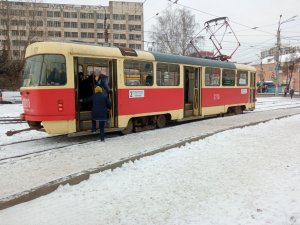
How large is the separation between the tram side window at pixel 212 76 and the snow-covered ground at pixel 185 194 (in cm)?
814

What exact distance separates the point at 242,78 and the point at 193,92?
513 centimetres

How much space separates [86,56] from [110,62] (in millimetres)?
988

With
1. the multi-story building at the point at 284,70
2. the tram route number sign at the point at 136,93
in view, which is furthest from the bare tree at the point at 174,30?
the tram route number sign at the point at 136,93

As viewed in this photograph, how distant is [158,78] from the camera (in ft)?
43.2

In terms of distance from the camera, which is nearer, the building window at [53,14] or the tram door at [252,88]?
the tram door at [252,88]

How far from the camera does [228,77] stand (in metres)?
18.3

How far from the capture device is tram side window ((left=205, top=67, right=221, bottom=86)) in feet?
53.6

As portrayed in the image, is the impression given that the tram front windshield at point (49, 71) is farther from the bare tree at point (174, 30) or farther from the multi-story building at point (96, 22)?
the multi-story building at point (96, 22)

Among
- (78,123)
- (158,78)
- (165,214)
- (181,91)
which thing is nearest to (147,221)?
(165,214)

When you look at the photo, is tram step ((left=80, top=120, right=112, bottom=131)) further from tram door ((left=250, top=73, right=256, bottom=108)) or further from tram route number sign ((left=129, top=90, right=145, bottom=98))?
tram door ((left=250, top=73, right=256, bottom=108))

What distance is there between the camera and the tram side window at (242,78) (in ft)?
63.4

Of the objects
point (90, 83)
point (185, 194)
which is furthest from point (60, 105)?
point (185, 194)

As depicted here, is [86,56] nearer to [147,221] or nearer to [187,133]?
[187,133]

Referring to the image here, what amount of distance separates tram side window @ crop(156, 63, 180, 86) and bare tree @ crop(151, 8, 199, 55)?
119ft
